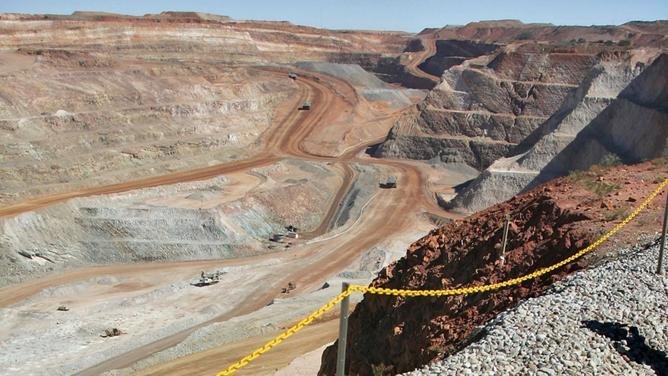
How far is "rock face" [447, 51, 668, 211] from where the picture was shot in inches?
1689

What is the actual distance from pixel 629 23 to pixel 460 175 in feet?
330

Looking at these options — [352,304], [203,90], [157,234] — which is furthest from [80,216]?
[203,90]

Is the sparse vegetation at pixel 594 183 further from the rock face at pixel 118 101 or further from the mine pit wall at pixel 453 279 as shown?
the rock face at pixel 118 101

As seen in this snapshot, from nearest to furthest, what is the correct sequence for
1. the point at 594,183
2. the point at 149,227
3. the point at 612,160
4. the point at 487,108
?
the point at 594,183, the point at 612,160, the point at 149,227, the point at 487,108

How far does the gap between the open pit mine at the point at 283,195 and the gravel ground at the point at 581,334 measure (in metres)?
0.09

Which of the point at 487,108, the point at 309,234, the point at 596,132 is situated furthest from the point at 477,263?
the point at 487,108

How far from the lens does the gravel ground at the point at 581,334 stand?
8.74m

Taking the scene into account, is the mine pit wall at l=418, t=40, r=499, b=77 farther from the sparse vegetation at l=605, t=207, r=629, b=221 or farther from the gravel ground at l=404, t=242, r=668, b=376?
the gravel ground at l=404, t=242, r=668, b=376

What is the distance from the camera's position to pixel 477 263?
44.5 feet

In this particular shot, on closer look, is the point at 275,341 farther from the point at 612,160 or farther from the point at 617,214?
the point at 612,160

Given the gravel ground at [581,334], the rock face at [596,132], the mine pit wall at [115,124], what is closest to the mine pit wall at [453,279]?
the gravel ground at [581,334]

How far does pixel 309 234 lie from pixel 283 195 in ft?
12.7

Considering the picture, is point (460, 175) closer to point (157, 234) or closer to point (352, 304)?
point (157, 234)

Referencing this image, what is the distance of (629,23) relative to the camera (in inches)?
5330
